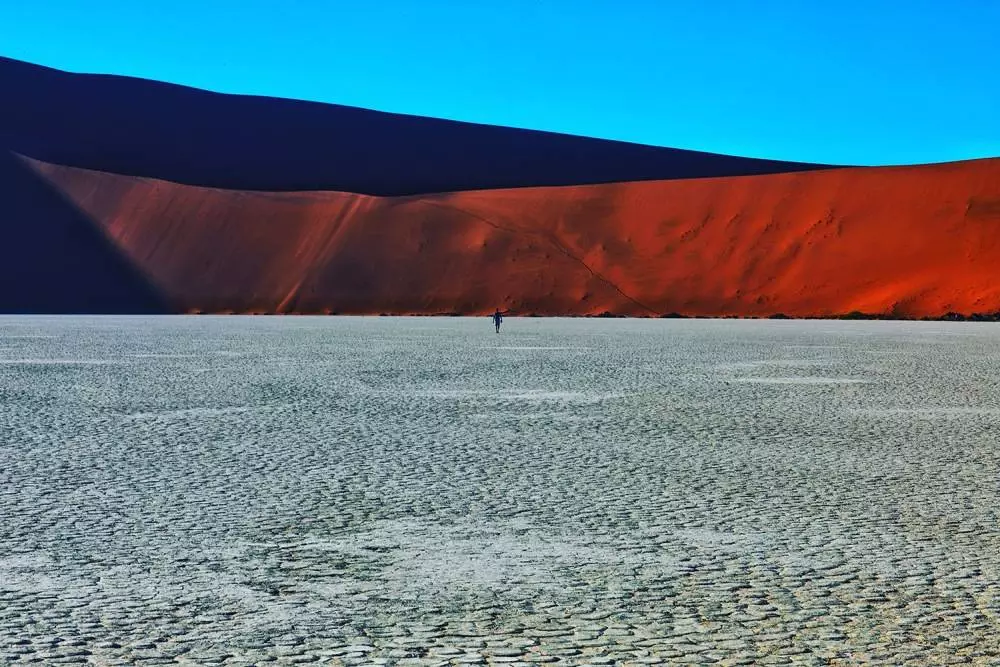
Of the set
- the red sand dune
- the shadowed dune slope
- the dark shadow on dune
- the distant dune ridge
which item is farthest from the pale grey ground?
the shadowed dune slope

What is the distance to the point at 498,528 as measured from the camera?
6.80m

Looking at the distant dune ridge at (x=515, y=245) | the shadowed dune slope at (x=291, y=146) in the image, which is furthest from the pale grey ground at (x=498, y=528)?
the shadowed dune slope at (x=291, y=146)

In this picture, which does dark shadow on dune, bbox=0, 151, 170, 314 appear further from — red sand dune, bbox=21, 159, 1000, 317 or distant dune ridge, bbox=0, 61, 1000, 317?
red sand dune, bbox=21, 159, 1000, 317

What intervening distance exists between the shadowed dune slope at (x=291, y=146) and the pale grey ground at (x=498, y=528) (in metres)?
92.3

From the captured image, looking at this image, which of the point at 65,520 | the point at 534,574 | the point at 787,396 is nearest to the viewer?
the point at 534,574

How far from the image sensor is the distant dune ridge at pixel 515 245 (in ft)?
245

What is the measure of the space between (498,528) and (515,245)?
7467 centimetres

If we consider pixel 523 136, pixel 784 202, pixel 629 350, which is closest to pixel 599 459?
pixel 629 350

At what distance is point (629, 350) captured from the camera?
96.2 feet

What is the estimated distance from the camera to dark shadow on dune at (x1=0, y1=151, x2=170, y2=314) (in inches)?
3135

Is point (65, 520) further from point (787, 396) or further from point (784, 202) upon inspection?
point (784, 202)

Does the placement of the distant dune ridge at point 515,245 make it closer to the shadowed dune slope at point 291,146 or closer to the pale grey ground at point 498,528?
the shadowed dune slope at point 291,146

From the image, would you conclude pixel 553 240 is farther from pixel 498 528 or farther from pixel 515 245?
pixel 498 528

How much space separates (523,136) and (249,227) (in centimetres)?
3561
